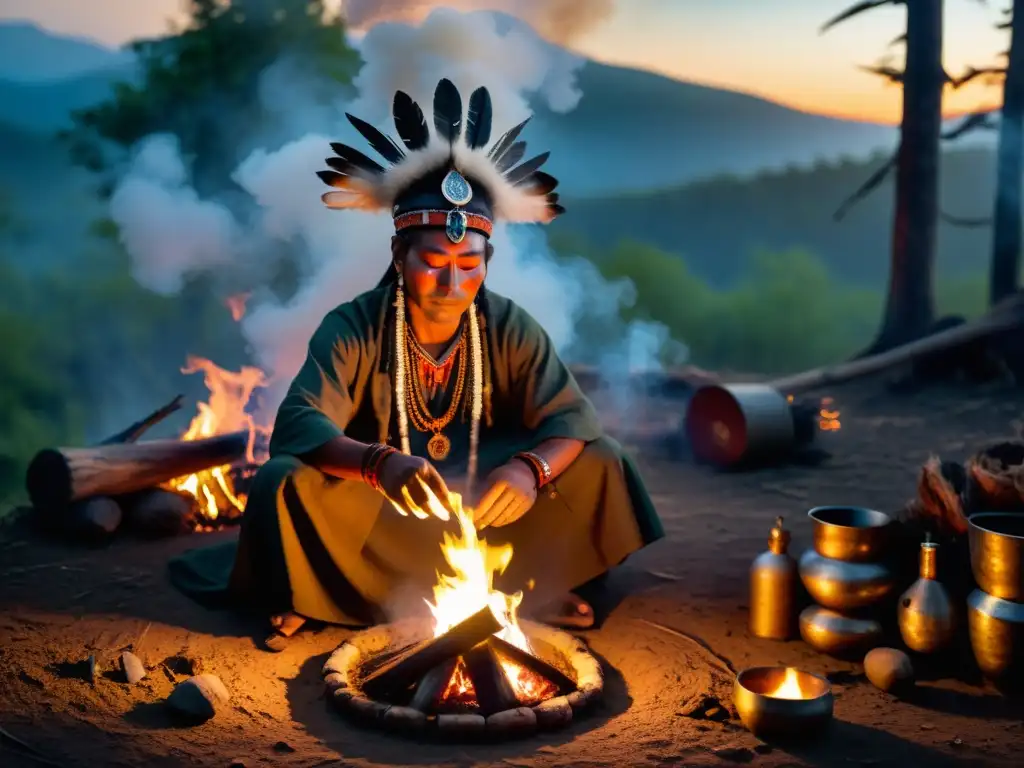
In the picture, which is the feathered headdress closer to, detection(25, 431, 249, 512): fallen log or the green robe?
the green robe

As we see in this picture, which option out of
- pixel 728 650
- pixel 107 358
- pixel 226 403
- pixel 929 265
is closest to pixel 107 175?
pixel 107 358

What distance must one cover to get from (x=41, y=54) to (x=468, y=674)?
11.3 metres

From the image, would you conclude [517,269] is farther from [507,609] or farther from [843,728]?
[843,728]

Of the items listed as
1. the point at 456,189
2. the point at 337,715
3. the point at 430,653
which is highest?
the point at 456,189

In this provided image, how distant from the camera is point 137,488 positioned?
18.5 ft

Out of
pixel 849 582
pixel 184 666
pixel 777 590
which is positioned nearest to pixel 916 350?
pixel 777 590

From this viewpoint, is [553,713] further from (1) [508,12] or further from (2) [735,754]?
(1) [508,12]

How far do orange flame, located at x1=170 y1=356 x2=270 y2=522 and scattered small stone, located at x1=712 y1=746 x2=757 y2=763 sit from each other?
383cm

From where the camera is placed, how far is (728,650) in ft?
12.6

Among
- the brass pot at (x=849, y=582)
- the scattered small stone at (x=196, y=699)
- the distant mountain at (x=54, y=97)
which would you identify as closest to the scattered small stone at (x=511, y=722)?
the scattered small stone at (x=196, y=699)

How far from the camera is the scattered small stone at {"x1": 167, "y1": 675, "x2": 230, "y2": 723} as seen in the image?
3.11 m

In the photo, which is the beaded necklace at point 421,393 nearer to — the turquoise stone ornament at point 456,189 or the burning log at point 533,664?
the turquoise stone ornament at point 456,189

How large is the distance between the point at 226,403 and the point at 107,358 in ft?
16.7

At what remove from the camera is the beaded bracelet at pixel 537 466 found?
3.87 m
